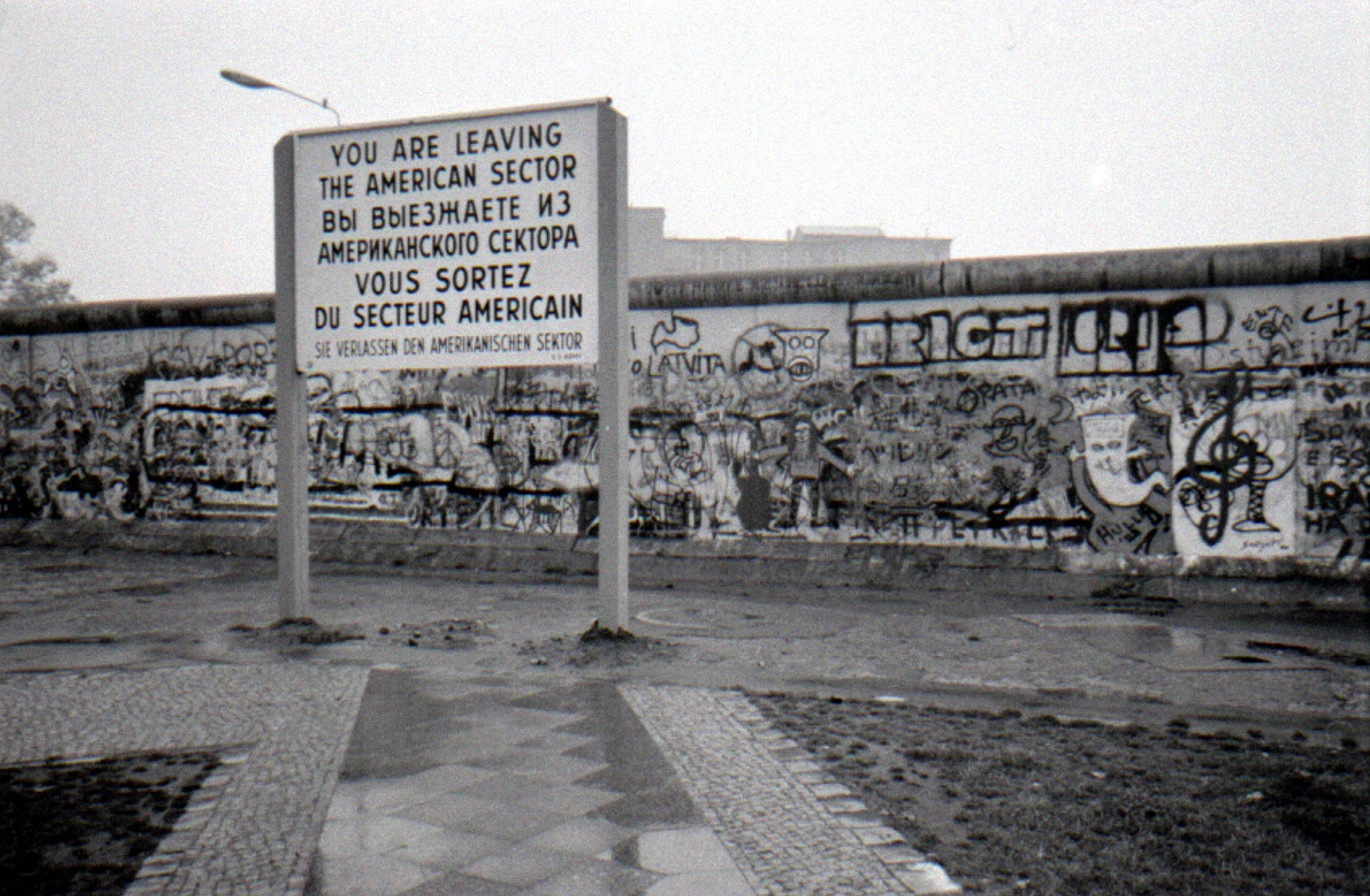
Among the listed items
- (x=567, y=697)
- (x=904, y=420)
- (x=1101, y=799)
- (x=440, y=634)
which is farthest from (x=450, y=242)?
(x=1101, y=799)

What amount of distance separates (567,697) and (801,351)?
5.67m

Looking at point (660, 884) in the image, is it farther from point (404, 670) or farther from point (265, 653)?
point (265, 653)

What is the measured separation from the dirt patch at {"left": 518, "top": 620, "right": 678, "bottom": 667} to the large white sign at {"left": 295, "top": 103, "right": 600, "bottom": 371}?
179 centimetres

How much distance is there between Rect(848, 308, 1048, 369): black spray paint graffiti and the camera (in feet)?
32.6

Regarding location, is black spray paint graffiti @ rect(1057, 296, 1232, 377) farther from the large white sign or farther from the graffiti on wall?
the large white sign

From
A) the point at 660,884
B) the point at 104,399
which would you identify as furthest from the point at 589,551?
the point at 660,884

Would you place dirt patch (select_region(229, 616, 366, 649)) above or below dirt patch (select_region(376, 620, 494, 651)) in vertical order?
above

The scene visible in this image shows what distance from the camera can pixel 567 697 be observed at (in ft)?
18.7

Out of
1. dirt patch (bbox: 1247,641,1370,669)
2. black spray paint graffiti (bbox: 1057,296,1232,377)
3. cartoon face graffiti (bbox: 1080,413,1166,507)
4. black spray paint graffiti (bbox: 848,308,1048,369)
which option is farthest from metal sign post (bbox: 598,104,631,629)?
cartoon face graffiti (bbox: 1080,413,1166,507)

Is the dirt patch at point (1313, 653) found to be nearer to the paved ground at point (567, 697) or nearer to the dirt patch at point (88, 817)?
the paved ground at point (567, 697)

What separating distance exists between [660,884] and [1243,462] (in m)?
7.88

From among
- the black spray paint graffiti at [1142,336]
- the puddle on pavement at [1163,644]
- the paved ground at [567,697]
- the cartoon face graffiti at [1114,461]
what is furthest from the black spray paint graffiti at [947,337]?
the puddle on pavement at [1163,644]

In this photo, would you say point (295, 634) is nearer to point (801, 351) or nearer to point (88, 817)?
point (88, 817)

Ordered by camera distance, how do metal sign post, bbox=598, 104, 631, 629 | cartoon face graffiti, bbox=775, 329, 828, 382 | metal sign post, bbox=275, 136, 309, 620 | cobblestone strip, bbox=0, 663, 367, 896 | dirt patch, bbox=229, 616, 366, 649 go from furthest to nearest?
cartoon face graffiti, bbox=775, 329, 828, 382, metal sign post, bbox=275, 136, 309, 620, dirt patch, bbox=229, 616, 366, 649, metal sign post, bbox=598, 104, 631, 629, cobblestone strip, bbox=0, 663, 367, 896
